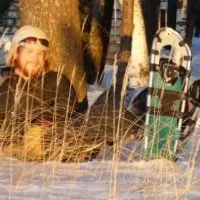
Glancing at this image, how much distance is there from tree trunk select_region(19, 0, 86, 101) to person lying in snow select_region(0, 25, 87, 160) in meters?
0.97

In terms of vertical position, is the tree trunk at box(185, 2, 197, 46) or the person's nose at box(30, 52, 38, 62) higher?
the person's nose at box(30, 52, 38, 62)

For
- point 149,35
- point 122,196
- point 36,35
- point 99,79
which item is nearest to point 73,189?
point 122,196

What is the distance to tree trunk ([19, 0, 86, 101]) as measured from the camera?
763 centimetres

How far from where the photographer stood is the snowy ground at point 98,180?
4.71 metres

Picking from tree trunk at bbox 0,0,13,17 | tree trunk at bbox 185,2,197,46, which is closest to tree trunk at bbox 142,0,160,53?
tree trunk at bbox 0,0,13,17

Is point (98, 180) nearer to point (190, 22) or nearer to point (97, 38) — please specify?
point (97, 38)

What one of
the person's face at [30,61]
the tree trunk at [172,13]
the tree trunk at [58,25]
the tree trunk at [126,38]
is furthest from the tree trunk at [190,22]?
the person's face at [30,61]

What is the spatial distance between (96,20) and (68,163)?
860 centimetres

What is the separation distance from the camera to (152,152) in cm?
616

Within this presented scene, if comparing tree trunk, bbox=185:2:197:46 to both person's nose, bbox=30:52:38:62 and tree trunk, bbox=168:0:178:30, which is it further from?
person's nose, bbox=30:52:38:62

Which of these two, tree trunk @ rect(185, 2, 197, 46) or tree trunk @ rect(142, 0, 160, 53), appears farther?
tree trunk @ rect(185, 2, 197, 46)

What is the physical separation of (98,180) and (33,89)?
4.29 ft

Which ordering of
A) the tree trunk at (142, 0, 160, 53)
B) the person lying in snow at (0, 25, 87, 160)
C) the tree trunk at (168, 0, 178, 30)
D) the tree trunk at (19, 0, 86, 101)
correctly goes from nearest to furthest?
the person lying in snow at (0, 25, 87, 160) → the tree trunk at (19, 0, 86, 101) → the tree trunk at (142, 0, 160, 53) → the tree trunk at (168, 0, 178, 30)

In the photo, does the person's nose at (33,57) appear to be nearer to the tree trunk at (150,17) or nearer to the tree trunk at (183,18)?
the tree trunk at (150,17)
